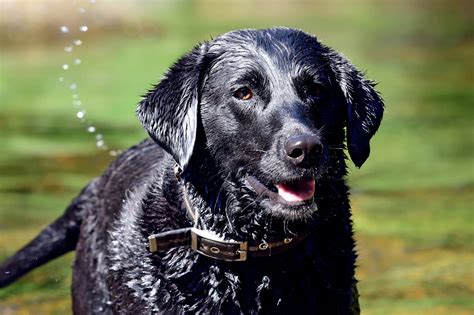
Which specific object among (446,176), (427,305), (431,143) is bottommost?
(427,305)

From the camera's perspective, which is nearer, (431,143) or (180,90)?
(180,90)

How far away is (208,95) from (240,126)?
0.89 feet

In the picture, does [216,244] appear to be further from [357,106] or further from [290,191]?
[357,106]

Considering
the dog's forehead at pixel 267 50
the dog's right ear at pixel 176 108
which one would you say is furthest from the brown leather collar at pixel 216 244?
the dog's forehead at pixel 267 50

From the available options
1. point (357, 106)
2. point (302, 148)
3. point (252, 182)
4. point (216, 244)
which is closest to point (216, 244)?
point (216, 244)

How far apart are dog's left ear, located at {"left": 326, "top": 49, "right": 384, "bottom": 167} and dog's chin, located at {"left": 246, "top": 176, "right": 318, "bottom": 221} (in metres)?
0.35

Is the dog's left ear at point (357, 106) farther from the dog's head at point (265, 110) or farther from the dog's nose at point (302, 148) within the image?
the dog's nose at point (302, 148)

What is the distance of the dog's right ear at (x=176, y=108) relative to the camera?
481 centimetres

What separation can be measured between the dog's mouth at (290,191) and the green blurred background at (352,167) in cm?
328

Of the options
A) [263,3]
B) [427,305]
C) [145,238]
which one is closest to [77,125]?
[427,305]

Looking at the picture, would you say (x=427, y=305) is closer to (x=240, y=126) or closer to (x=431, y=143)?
(x=240, y=126)

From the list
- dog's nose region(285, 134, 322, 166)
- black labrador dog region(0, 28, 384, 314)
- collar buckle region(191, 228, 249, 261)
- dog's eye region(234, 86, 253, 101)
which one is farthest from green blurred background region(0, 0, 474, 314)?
dog's nose region(285, 134, 322, 166)

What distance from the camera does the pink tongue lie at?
4.62 meters

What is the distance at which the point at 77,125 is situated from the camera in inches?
610
